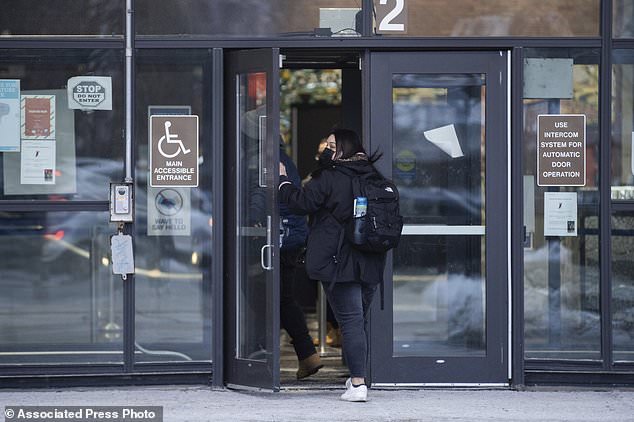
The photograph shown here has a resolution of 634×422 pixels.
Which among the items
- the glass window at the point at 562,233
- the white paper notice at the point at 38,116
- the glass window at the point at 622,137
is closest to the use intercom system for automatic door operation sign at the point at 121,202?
the white paper notice at the point at 38,116

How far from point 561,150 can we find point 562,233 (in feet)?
1.97

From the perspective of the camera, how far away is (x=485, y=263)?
8703 mm

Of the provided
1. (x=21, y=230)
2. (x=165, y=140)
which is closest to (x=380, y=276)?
(x=165, y=140)

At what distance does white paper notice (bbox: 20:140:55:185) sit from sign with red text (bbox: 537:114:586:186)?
137 inches

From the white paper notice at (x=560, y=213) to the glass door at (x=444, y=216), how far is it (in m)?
0.32

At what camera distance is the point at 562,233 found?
343 inches

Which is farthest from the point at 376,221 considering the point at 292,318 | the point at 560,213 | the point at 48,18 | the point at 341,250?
the point at 48,18

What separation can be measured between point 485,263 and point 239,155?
1.93 meters

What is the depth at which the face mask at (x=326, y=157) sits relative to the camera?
8164mm

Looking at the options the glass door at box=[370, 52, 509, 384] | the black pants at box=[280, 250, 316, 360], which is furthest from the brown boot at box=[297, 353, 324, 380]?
the glass door at box=[370, 52, 509, 384]

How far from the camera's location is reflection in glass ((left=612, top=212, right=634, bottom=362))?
8.70 meters

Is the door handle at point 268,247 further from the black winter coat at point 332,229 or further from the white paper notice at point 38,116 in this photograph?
the white paper notice at point 38,116

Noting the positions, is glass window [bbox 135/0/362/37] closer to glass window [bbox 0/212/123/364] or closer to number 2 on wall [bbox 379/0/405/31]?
number 2 on wall [bbox 379/0/405/31]

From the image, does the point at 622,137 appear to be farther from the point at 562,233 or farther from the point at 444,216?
the point at 444,216
